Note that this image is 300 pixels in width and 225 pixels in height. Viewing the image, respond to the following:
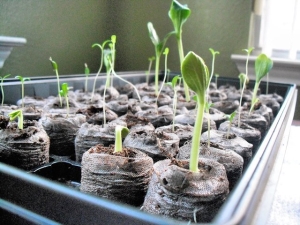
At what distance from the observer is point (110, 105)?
1.04m

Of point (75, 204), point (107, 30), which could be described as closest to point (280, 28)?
point (107, 30)

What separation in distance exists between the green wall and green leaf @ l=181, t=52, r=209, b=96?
111 cm

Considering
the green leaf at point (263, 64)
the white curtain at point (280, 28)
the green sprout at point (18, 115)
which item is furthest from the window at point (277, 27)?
the green sprout at point (18, 115)

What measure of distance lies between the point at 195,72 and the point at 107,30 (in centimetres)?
171

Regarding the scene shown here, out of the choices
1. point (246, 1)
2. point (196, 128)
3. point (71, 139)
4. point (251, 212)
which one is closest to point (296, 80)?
point (246, 1)

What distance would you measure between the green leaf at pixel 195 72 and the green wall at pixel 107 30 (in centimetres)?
111

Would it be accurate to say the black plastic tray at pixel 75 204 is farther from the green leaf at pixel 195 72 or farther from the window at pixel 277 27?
the window at pixel 277 27

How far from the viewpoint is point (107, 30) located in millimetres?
2027

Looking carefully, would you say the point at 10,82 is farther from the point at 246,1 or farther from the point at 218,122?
the point at 246,1

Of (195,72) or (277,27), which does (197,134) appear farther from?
(277,27)

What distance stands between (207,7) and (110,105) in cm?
126

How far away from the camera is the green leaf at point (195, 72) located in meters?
0.39

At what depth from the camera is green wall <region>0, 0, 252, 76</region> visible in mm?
1428

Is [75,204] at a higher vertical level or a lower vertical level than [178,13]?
lower
